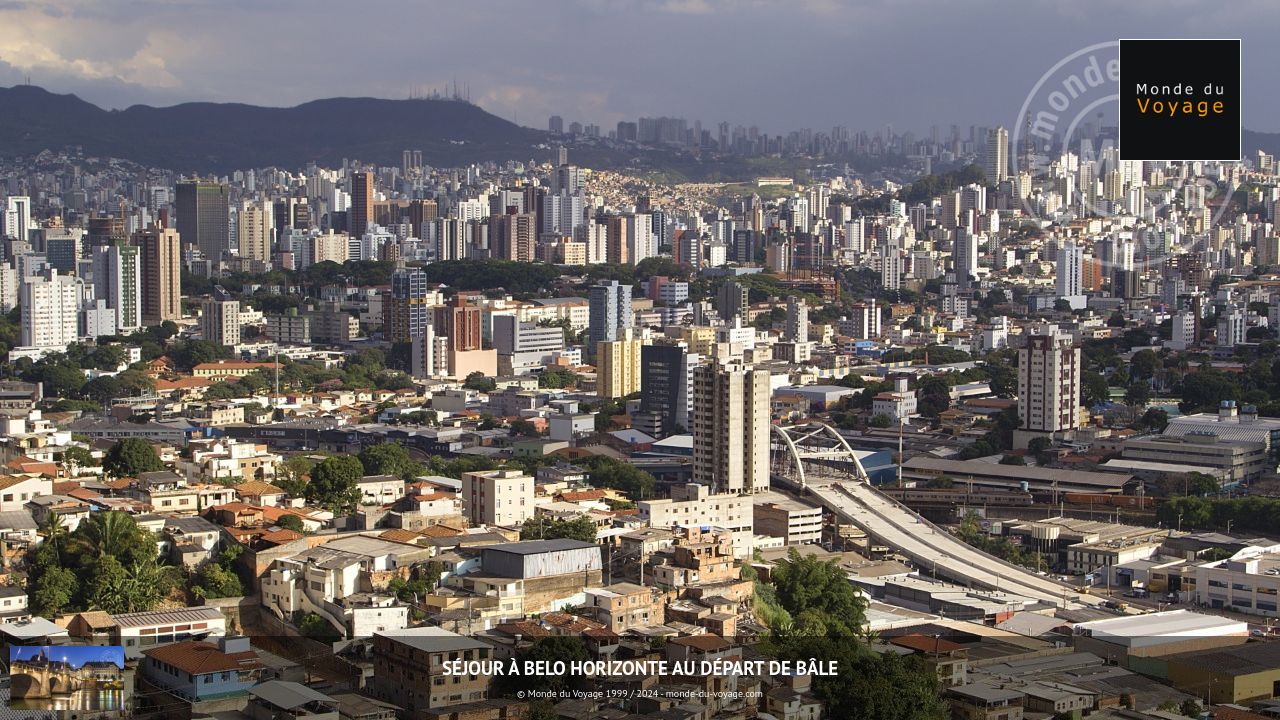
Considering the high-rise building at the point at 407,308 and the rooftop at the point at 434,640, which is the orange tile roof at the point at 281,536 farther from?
the high-rise building at the point at 407,308

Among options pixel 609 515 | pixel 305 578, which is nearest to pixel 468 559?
pixel 305 578

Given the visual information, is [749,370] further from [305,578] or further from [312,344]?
[312,344]

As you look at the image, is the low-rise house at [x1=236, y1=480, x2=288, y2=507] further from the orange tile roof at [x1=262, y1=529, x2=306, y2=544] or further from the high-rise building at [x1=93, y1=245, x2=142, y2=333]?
the high-rise building at [x1=93, y1=245, x2=142, y2=333]

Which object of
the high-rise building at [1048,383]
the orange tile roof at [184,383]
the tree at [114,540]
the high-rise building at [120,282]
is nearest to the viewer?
the tree at [114,540]

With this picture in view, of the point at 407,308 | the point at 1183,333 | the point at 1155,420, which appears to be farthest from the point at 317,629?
the point at 1183,333

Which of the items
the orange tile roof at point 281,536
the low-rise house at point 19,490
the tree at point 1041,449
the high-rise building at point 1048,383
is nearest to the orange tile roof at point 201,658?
the orange tile roof at point 281,536

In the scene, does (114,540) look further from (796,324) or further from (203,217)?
(203,217)
